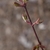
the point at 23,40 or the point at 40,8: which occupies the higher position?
the point at 40,8

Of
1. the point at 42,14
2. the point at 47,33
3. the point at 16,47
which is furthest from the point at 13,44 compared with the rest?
the point at 42,14

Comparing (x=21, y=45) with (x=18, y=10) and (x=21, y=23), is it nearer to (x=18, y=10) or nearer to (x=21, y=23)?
(x=21, y=23)

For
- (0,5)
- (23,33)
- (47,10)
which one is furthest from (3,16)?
(47,10)

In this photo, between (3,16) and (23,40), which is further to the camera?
(3,16)

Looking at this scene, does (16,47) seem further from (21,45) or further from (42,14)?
(42,14)

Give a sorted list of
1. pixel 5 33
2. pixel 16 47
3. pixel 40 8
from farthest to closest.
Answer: pixel 40 8, pixel 5 33, pixel 16 47

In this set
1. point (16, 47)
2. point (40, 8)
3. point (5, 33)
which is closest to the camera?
point (16, 47)
